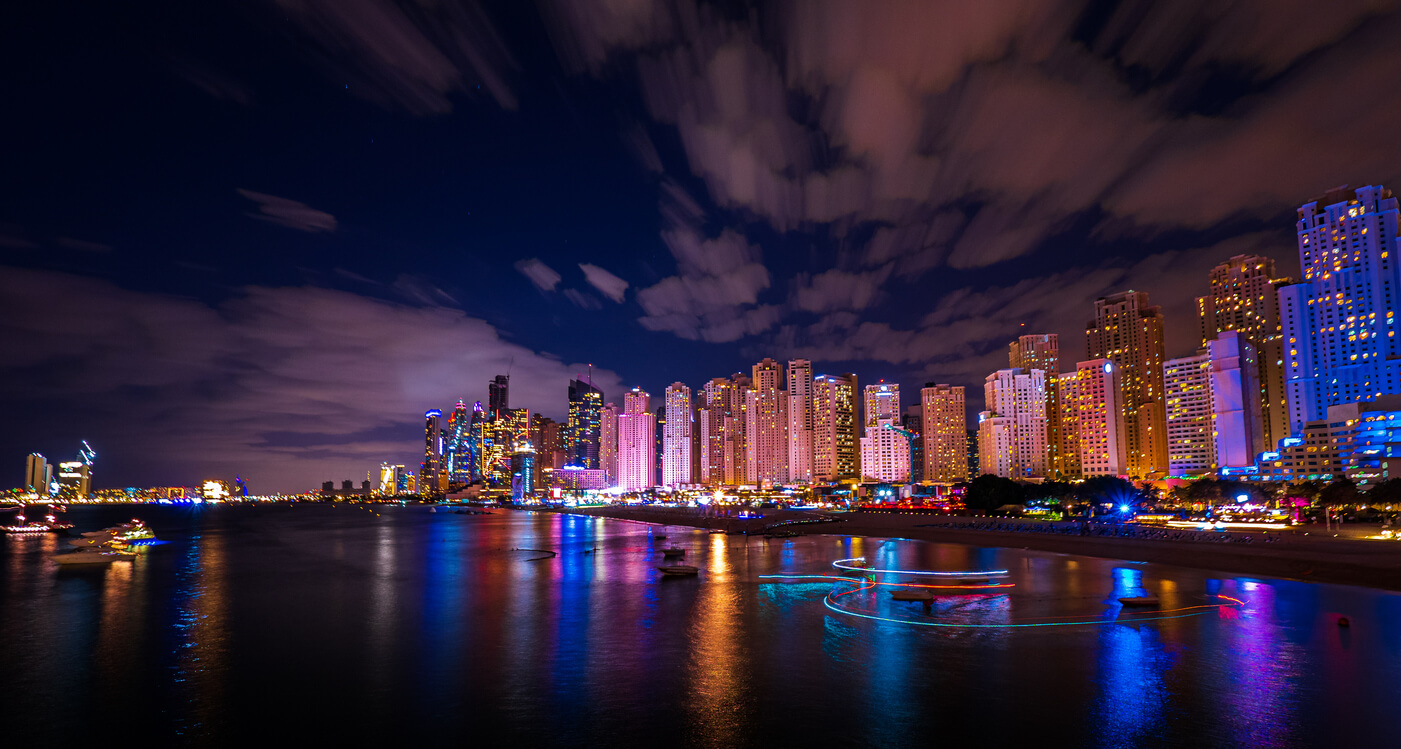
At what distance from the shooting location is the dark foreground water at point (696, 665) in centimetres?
1811

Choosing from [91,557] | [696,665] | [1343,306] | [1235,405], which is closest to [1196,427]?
[1235,405]

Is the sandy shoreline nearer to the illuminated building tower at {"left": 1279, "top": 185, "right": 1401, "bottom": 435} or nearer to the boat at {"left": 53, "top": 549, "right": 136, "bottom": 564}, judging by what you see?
the boat at {"left": 53, "top": 549, "right": 136, "bottom": 564}

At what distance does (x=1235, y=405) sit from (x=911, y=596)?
7690 inches

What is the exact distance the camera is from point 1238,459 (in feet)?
593

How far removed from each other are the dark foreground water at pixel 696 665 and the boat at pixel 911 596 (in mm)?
690

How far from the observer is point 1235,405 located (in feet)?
608

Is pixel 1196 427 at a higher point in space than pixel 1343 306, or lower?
lower

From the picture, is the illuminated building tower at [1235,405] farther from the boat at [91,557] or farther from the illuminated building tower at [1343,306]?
the boat at [91,557]

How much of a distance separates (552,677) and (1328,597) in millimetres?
37111

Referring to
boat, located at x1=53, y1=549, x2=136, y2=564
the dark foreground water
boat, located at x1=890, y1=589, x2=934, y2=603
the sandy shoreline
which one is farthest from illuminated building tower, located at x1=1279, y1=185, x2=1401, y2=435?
boat, located at x1=53, y1=549, x2=136, y2=564

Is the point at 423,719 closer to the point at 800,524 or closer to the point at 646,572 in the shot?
the point at 646,572

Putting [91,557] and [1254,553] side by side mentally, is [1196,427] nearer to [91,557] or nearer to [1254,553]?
[1254,553]

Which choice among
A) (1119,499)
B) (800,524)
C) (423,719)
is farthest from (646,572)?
(1119,499)

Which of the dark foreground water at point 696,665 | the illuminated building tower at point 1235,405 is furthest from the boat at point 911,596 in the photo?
the illuminated building tower at point 1235,405
